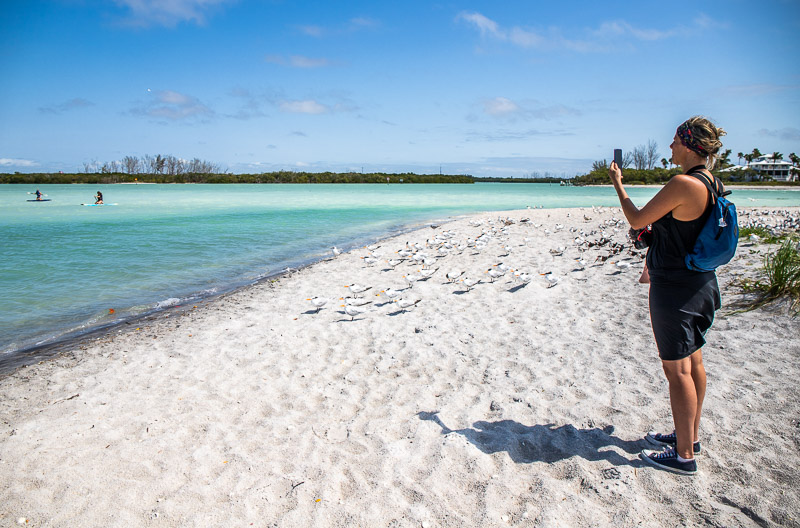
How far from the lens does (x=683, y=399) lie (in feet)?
8.79

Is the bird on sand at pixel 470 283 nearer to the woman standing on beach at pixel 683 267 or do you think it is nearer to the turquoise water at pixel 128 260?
the woman standing on beach at pixel 683 267

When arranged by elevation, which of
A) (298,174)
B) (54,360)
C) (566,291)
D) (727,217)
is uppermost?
(298,174)

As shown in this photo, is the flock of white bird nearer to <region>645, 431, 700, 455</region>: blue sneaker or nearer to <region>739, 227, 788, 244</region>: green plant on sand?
<region>739, 227, 788, 244</region>: green plant on sand

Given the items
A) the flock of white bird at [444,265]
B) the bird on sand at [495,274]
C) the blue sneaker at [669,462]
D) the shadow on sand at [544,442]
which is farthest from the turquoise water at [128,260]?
the blue sneaker at [669,462]

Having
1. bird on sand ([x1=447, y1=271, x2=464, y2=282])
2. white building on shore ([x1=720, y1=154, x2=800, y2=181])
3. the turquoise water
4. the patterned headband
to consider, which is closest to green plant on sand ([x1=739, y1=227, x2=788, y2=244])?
bird on sand ([x1=447, y1=271, x2=464, y2=282])

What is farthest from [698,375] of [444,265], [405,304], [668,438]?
[444,265]

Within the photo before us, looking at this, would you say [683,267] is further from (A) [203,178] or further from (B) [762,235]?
(A) [203,178]

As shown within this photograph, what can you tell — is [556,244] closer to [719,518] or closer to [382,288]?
[382,288]

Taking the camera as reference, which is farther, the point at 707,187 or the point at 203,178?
the point at 203,178

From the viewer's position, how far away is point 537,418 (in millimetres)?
3562

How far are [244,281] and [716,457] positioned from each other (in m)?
9.51

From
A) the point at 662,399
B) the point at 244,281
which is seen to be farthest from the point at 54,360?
the point at 662,399

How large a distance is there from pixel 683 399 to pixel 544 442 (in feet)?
3.29

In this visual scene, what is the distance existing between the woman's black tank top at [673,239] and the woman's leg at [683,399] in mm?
592
